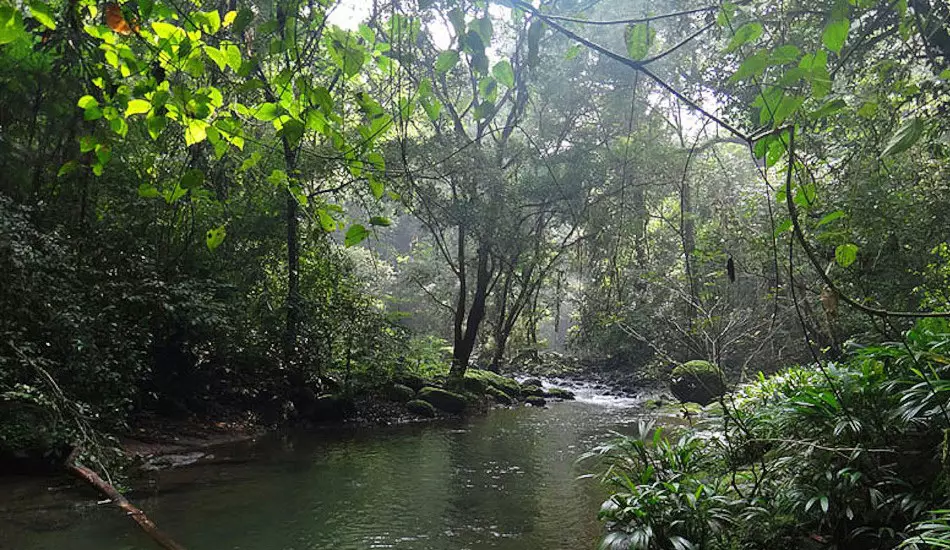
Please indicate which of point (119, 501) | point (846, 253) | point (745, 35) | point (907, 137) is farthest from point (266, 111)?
point (119, 501)

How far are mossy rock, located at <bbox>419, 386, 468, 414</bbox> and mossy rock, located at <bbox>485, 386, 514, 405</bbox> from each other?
1.87 metres

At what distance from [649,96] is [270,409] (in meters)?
14.0

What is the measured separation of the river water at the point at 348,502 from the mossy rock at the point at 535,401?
4.94 metres

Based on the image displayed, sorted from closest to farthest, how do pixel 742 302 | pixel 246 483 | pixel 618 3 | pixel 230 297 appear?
pixel 246 483
pixel 230 297
pixel 742 302
pixel 618 3

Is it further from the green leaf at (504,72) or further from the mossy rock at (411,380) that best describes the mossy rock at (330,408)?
the green leaf at (504,72)

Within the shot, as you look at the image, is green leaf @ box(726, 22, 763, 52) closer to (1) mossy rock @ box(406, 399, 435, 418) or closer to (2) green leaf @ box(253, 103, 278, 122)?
(2) green leaf @ box(253, 103, 278, 122)

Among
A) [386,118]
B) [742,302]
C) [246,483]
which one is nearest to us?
[386,118]

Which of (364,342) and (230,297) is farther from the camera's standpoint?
(364,342)

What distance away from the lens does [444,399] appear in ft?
42.9

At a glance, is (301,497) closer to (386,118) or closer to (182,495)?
(182,495)

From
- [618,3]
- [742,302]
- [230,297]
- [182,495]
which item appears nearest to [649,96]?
[618,3]

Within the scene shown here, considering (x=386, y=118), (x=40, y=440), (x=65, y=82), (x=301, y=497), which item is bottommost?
(x=301, y=497)

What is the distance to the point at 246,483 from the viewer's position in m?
6.89

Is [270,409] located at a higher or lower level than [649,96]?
lower
